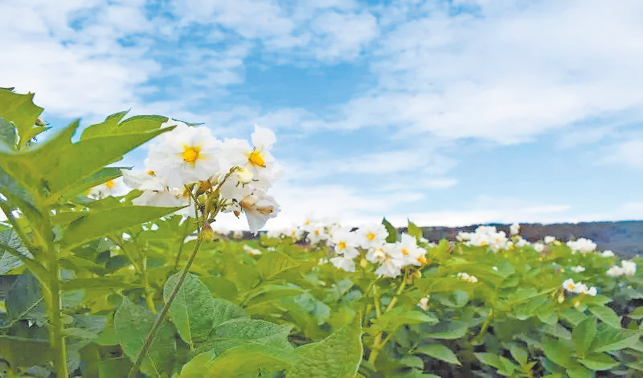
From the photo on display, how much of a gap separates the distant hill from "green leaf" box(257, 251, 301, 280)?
22.1ft

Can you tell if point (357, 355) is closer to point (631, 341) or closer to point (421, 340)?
point (421, 340)

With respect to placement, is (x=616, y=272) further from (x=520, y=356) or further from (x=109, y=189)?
(x=109, y=189)

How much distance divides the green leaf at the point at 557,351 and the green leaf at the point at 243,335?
1.74 m

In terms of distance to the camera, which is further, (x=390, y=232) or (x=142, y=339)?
(x=390, y=232)

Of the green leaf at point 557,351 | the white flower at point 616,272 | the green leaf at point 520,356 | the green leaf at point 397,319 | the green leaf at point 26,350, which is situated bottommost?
the green leaf at point 520,356

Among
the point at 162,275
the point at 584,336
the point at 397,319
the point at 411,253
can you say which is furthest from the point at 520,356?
the point at 162,275

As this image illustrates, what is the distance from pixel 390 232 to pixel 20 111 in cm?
184

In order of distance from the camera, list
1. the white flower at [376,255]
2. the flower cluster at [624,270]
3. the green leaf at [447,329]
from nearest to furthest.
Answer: the white flower at [376,255] → the green leaf at [447,329] → the flower cluster at [624,270]

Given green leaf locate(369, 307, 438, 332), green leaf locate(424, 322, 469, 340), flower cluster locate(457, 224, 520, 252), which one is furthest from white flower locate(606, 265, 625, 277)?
green leaf locate(369, 307, 438, 332)

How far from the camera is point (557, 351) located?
256 cm

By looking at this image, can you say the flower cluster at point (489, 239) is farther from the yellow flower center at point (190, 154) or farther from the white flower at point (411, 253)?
the yellow flower center at point (190, 154)

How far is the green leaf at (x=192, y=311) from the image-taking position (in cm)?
111

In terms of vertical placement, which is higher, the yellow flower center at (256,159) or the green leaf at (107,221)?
the yellow flower center at (256,159)

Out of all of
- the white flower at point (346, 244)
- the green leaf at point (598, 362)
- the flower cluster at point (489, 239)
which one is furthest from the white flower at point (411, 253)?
the flower cluster at point (489, 239)
